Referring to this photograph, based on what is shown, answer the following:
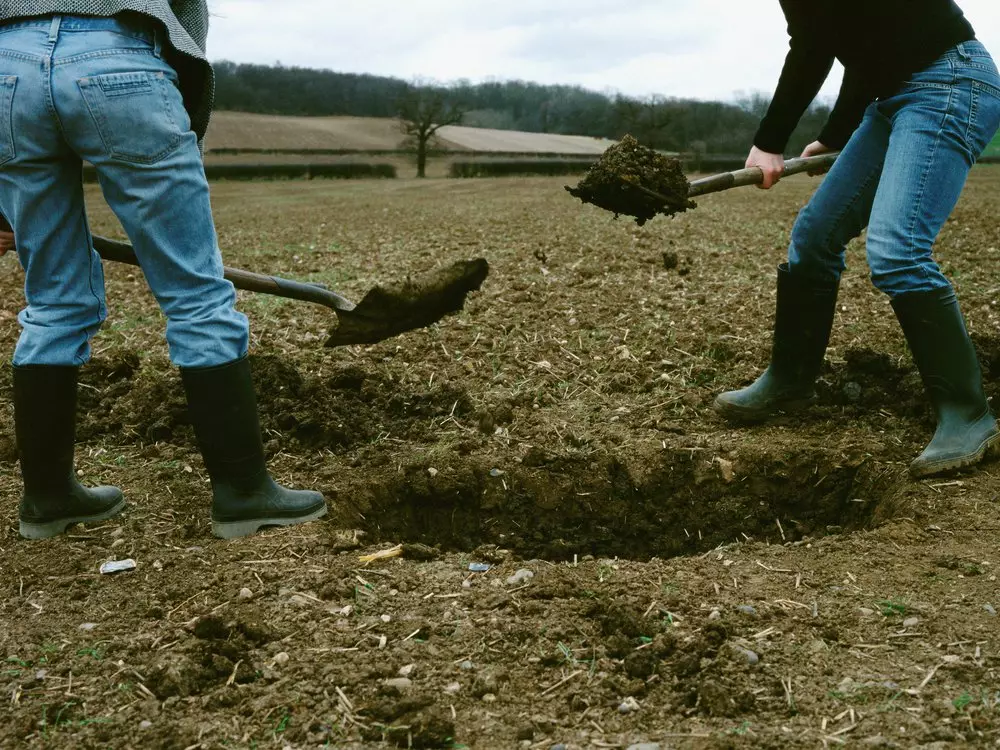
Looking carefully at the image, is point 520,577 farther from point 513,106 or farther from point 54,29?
point 513,106

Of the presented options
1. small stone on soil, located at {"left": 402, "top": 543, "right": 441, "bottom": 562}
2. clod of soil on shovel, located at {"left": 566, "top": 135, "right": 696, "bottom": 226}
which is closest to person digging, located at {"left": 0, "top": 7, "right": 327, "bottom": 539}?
small stone on soil, located at {"left": 402, "top": 543, "right": 441, "bottom": 562}

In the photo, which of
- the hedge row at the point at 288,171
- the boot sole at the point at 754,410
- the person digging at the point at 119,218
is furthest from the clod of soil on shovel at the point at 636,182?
the hedge row at the point at 288,171

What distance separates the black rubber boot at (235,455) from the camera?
104 inches

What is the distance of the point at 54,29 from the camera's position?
2.34m

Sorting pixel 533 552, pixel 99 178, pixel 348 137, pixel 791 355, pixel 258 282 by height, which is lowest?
pixel 533 552

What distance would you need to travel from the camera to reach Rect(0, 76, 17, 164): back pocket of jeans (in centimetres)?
235

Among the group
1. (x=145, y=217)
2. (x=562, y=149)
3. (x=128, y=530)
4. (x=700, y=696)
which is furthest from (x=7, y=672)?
(x=562, y=149)

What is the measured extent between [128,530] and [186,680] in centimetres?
93

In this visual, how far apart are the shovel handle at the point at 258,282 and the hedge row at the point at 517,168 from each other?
21729 mm

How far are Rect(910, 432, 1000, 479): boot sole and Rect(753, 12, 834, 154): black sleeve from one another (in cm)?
120

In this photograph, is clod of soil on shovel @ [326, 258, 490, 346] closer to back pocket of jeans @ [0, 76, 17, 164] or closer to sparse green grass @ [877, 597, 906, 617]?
back pocket of jeans @ [0, 76, 17, 164]

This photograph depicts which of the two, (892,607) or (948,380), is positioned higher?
Result: (948,380)

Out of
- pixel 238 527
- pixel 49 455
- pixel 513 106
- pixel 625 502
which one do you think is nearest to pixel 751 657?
pixel 625 502

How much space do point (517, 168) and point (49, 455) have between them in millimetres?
23673
